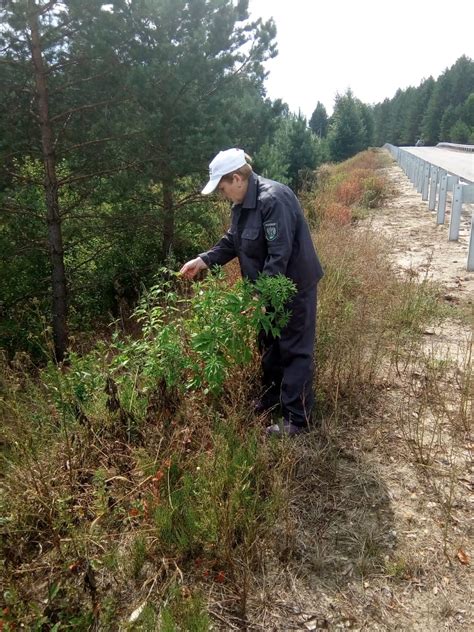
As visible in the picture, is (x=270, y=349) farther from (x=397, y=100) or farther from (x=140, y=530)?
(x=397, y=100)

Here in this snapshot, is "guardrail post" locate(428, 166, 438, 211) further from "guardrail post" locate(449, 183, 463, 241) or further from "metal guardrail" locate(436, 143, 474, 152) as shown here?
"metal guardrail" locate(436, 143, 474, 152)

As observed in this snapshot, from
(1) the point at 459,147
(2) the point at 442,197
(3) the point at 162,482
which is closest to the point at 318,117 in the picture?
(1) the point at 459,147

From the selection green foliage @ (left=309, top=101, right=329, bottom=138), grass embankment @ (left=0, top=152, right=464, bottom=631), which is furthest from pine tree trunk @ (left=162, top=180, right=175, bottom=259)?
green foliage @ (left=309, top=101, right=329, bottom=138)

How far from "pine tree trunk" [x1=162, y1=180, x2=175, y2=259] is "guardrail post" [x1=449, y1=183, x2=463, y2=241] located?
4.33m

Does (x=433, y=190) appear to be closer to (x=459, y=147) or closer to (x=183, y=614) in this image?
(x=183, y=614)

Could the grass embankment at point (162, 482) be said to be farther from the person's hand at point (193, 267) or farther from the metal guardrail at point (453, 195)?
the metal guardrail at point (453, 195)

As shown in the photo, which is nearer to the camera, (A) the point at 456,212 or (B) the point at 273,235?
(B) the point at 273,235

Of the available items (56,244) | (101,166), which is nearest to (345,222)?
(101,166)

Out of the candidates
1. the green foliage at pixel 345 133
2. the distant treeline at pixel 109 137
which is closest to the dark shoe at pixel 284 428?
the distant treeline at pixel 109 137

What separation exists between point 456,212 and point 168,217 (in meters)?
4.46

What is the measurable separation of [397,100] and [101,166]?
283ft

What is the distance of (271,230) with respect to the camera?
248 cm

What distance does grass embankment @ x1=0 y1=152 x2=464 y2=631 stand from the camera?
1859mm

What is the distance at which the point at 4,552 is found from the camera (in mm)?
2066
